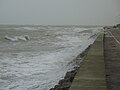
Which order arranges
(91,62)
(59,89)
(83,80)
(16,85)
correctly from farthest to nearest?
1. (16,85)
2. (91,62)
3. (59,89)
4. (83,80)

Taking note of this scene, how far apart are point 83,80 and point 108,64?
8.67 ft

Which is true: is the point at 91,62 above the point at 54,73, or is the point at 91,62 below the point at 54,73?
above

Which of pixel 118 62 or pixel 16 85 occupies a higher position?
pixel 118 62

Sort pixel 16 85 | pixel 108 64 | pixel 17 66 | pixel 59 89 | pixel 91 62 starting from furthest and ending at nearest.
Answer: pixel 17 66, pixel 16 85, pixel 108 64, pixel 91 62, pixel 59 89

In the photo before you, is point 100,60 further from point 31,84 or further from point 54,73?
point 54,73

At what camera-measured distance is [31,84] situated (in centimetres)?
807

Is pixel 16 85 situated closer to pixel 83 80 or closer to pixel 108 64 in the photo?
pixel 108 64

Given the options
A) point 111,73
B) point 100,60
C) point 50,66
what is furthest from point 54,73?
point 111,73

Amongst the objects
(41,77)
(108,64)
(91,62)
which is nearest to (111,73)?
(91,62)

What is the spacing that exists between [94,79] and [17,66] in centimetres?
662

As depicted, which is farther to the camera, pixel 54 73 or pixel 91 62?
pixel 54 73

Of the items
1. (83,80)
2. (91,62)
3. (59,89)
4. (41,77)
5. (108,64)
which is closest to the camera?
(83,80)

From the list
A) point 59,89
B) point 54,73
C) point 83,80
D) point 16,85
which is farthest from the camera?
point 54,73

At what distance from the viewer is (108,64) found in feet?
24.1
